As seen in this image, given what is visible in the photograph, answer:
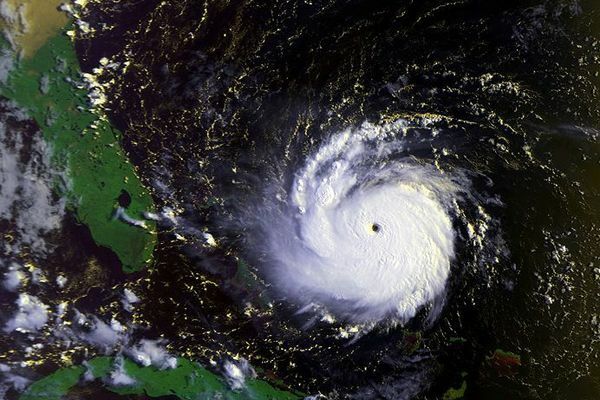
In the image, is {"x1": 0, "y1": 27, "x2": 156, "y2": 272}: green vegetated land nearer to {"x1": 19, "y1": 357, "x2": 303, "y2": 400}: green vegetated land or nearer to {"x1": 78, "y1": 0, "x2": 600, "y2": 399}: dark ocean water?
{"x1": 78, "y1": 0, "x2": 600, "y2": 399}: dark ocean water

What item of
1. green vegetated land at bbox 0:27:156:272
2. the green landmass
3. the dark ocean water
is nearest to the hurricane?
the dark ocean water

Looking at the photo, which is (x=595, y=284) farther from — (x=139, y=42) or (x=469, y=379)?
(x=139, y=42)

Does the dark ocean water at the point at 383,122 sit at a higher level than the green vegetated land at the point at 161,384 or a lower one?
higher

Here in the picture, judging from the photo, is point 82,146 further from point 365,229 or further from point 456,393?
point 456,393

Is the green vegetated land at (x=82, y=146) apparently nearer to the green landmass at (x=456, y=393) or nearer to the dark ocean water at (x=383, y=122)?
the dark ocean water at (x=383, y=122)

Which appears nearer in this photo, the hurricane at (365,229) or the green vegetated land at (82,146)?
the green vegetated land at (82,146)

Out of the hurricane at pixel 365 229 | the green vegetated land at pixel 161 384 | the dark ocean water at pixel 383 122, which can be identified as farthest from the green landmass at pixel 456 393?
the green vegetated land at pixel 161 384

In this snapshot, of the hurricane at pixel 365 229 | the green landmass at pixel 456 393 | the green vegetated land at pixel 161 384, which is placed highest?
the hurricane at pixel 365 229
